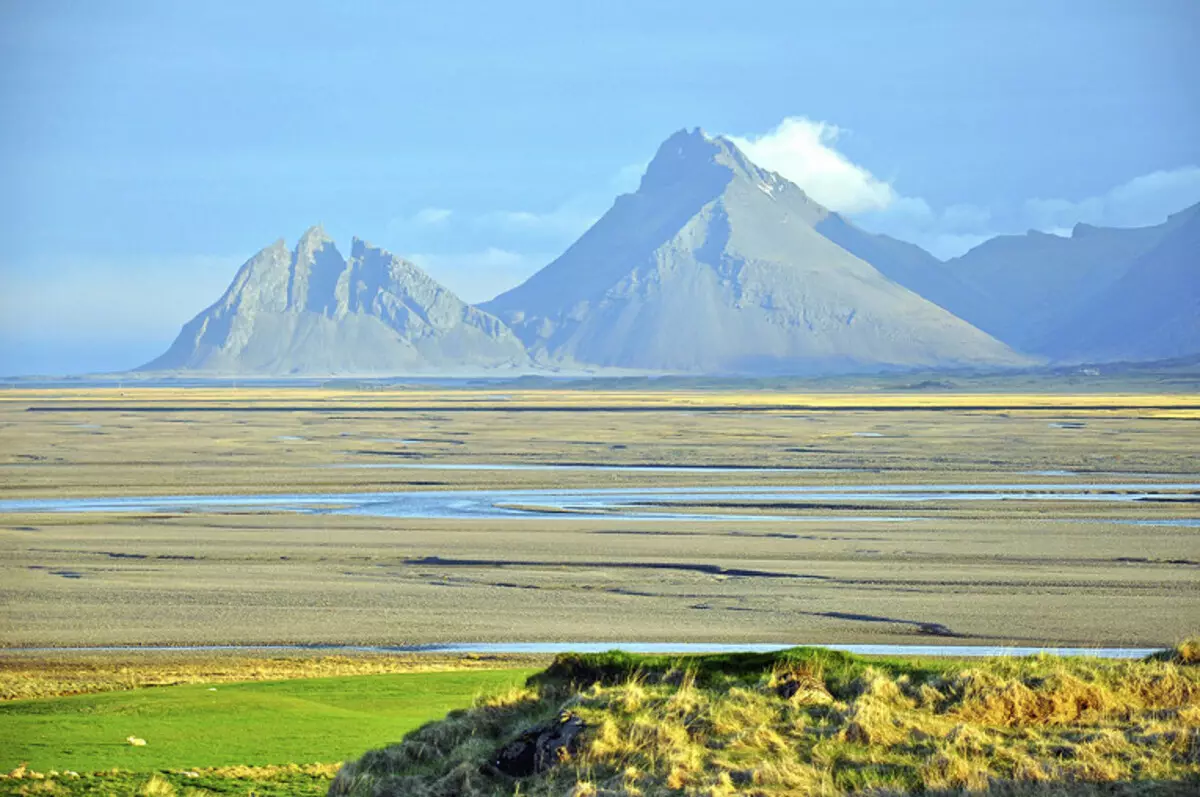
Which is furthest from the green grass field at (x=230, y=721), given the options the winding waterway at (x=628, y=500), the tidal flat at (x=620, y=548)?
the winding waterway at (x=628, y=500)

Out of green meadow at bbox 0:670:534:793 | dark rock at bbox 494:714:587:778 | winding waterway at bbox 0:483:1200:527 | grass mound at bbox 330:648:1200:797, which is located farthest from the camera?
winding waterway at bbox 0:483:1200:527

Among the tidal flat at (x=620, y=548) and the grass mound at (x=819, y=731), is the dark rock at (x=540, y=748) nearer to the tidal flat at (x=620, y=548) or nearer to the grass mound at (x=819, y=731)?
the grass mound at (x=819, y=731)

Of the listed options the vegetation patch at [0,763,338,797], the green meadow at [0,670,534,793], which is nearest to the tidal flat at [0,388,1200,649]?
the green meadow at [0,670,534,793]

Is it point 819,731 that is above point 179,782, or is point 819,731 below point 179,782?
above

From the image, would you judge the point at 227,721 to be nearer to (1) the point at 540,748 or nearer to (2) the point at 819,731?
(1) the point at 540,748

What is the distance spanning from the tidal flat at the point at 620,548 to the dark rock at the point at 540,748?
35.6 ft

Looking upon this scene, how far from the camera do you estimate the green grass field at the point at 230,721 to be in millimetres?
14156

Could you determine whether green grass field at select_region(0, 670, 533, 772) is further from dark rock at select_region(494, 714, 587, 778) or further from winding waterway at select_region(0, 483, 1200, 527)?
winding waterway at select_region(0, 483, 1200, 527)

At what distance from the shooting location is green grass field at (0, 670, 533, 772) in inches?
557

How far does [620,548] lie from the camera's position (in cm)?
3322

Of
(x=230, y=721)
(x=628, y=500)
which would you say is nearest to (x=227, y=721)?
(x=230, y=721)

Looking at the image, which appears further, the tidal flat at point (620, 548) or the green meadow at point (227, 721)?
the tidal flat at point (620, 548)

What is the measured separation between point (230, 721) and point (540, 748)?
17.6 feet

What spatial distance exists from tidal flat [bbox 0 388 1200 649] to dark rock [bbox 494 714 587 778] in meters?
10.9
